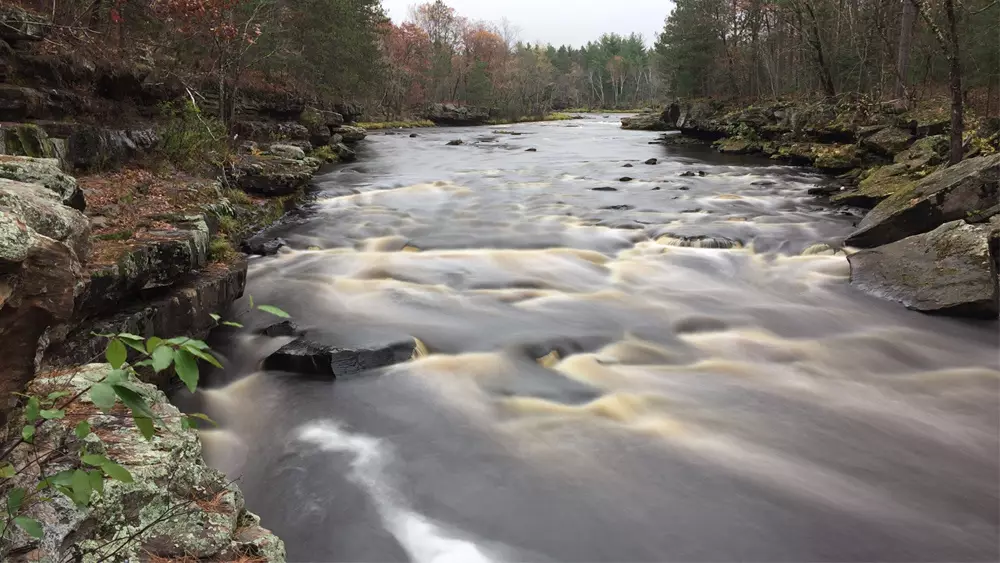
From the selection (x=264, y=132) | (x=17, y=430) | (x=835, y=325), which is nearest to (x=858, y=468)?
(x=835, y=325)

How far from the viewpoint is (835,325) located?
23.7 ft

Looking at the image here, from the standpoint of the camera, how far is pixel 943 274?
289 inches

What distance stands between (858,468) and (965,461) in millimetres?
886

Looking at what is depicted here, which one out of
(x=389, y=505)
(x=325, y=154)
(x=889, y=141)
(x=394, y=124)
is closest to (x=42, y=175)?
(x=389, y=505)

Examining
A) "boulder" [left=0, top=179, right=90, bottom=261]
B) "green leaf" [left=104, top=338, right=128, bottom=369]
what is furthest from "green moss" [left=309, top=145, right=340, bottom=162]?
"green leaf" [left=104, top=338, right=128, bottom=369]

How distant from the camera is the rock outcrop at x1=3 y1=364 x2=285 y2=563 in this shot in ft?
7.79

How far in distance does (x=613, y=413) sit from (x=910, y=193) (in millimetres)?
7421

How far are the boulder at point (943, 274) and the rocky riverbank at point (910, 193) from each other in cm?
1

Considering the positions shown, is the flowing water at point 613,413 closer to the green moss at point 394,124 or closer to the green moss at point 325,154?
the green moss at point 325,154

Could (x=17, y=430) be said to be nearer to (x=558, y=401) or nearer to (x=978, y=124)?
(x=558, y=401)

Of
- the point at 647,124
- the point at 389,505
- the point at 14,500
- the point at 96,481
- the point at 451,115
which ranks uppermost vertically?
the point at 451,115

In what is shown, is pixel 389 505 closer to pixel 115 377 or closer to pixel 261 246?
pixel 115 377

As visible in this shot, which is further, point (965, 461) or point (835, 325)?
point (835, 325)

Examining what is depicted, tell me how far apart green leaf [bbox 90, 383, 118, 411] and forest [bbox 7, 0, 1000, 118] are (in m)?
9.43
